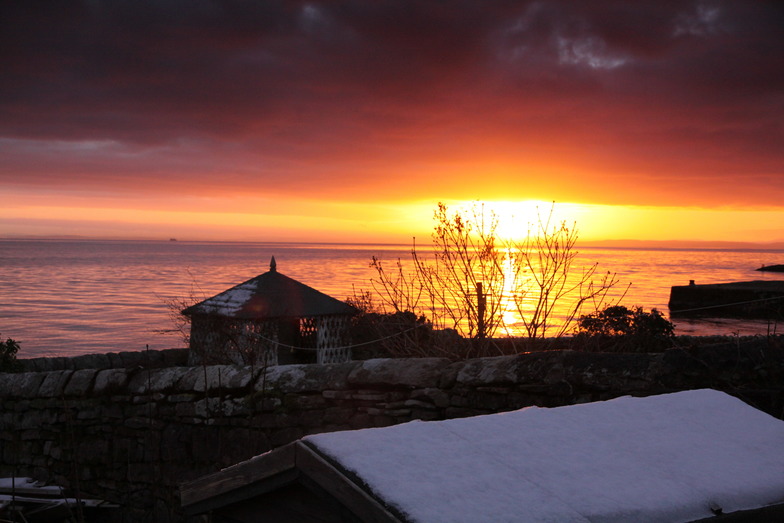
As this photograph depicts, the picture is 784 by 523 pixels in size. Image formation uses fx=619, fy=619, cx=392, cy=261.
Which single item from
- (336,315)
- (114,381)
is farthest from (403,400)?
(336,315)

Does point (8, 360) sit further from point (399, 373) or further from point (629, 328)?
point (629, 328)

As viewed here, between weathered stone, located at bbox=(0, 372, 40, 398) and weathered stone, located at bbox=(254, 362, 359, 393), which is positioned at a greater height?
weathered stone, located at bbox=(254, 362, 359, 393)

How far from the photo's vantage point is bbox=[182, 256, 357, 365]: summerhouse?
1080 cm

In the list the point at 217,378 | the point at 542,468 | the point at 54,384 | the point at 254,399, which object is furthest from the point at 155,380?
the point at 542,468

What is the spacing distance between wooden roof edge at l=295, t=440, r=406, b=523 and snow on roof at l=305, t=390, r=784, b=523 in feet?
0.08

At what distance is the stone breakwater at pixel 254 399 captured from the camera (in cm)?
426

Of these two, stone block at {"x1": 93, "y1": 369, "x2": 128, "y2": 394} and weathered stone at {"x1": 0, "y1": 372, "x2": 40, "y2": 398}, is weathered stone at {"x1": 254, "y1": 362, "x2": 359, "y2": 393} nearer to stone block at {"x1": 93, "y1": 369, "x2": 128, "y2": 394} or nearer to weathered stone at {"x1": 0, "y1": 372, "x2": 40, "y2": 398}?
stone block at {"x1": 93, "y1": 369, "x2": 128, "y2": 394}

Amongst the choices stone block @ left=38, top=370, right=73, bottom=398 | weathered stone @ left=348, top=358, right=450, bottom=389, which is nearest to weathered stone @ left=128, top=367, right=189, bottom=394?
stone block @ left=38, top=370, right=73, bottom=398

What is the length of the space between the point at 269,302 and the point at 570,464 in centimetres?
978

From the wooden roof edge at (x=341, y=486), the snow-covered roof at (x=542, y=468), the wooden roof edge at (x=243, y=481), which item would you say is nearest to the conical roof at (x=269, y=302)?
the wooden roof edge at (x=243, y=481)

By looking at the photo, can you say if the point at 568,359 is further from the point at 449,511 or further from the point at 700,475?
the point at 449,511

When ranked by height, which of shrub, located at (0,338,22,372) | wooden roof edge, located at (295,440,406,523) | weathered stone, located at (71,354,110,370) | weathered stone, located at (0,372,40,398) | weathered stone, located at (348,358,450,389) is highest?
wooden roof edge, located at (295,440,406,523)

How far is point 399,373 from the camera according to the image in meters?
4.80

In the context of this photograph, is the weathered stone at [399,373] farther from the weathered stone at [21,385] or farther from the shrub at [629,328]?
the shrub at [629,328]
